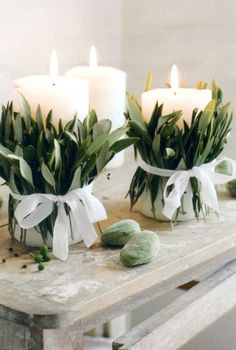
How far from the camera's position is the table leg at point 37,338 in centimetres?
62

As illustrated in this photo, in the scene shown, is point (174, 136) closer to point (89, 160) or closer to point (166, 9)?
point (89, 160)

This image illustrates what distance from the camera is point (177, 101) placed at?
83 centimetres

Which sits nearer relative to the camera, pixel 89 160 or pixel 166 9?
pixel 89 160

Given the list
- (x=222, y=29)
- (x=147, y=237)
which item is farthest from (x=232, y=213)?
(x=222, y=29)

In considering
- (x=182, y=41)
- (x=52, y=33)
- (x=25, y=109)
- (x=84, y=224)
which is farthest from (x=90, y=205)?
(x=182, y=41)

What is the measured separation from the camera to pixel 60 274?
686 millimetres

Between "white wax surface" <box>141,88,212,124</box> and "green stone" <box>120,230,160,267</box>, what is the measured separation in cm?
17

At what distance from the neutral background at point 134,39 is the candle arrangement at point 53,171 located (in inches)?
14.3

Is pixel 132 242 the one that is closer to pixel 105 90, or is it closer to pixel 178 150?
pixel 178 150

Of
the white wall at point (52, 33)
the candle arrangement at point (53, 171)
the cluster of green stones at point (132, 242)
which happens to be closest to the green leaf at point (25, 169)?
the candle arrangement at point (53, 171)

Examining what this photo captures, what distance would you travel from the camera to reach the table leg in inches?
24.3

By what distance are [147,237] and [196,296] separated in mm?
136

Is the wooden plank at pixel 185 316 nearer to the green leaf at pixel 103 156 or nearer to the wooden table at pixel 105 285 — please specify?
the wooden table at pixel 105 285

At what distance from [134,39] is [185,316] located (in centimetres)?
68
